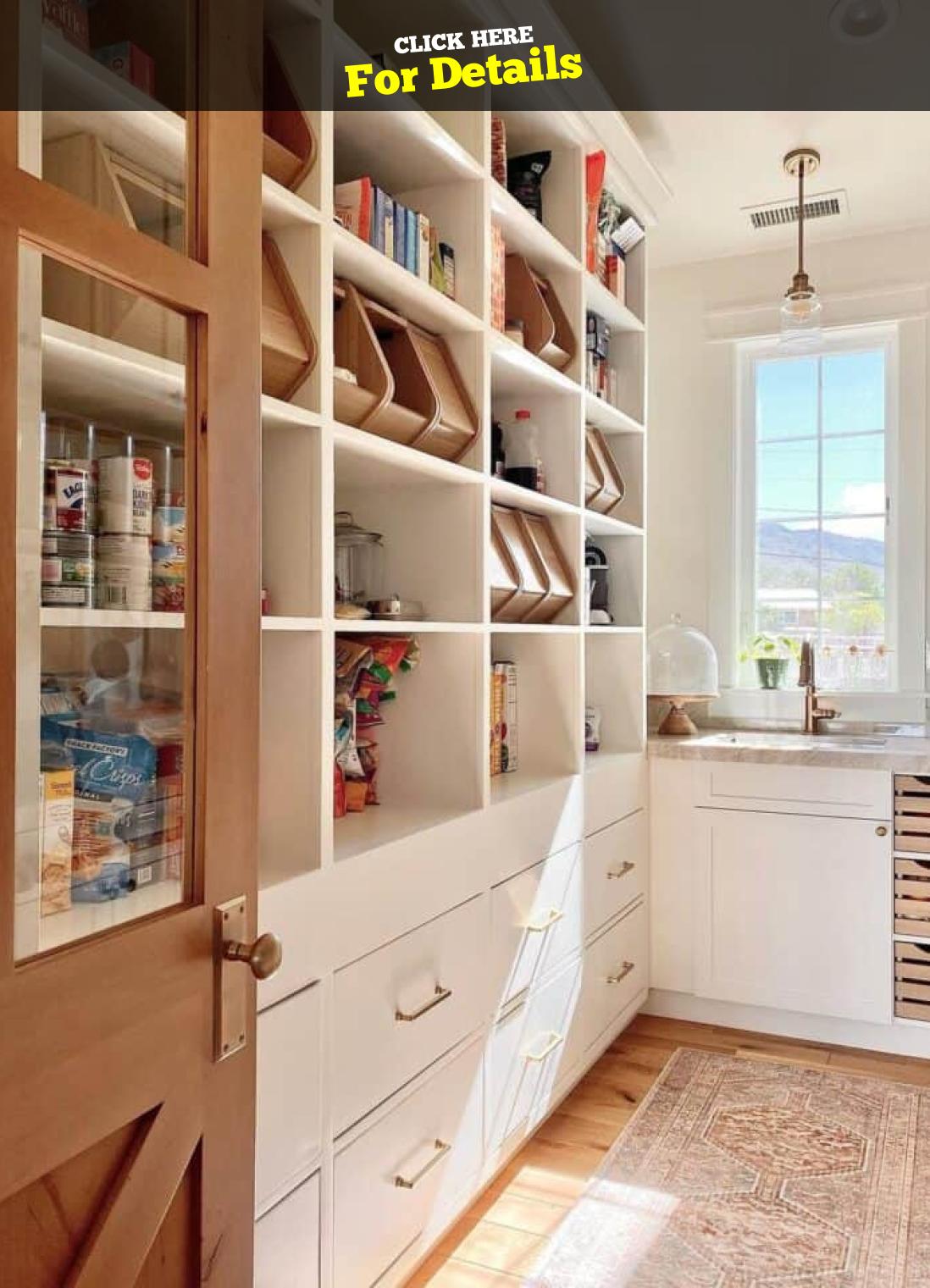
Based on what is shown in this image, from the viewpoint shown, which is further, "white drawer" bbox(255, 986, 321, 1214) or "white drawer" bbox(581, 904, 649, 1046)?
"white drawer" bbox(581, 904, 649, 1046)

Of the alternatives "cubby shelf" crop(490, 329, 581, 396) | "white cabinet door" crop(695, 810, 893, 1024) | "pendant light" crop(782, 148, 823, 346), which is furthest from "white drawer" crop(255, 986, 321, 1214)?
"pendant light" crop(782, 148, 823, 346)

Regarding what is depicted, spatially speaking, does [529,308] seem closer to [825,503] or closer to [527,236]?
[527,236]

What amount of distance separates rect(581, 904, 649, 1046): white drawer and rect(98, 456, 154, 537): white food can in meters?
1.99

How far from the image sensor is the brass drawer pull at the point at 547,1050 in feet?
7.58

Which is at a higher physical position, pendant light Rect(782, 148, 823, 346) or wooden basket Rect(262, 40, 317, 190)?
pendant light Rect(782, 148, 823, 346)

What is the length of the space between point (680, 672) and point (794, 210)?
1580 millimetres

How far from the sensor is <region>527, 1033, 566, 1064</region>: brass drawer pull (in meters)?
2.31

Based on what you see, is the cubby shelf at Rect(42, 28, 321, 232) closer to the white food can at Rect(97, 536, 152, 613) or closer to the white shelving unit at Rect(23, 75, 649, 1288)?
the white shelving unit at Rect(23, 75, 649, 1288)

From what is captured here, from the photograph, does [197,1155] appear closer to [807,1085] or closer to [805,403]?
[807,1085]

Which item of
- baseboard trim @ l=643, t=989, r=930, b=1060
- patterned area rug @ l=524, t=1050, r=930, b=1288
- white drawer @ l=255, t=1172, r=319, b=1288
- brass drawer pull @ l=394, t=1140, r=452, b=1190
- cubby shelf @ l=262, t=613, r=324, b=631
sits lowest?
patterned area rug @ l=524, t=1050, r=930, b=1288

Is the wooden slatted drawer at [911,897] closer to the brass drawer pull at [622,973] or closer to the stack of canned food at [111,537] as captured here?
the brass drawer pull at [622,973]

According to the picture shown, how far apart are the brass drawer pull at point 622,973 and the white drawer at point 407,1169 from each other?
85 centimetres

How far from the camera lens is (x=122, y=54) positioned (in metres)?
0.99

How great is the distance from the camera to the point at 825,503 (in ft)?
12.1
